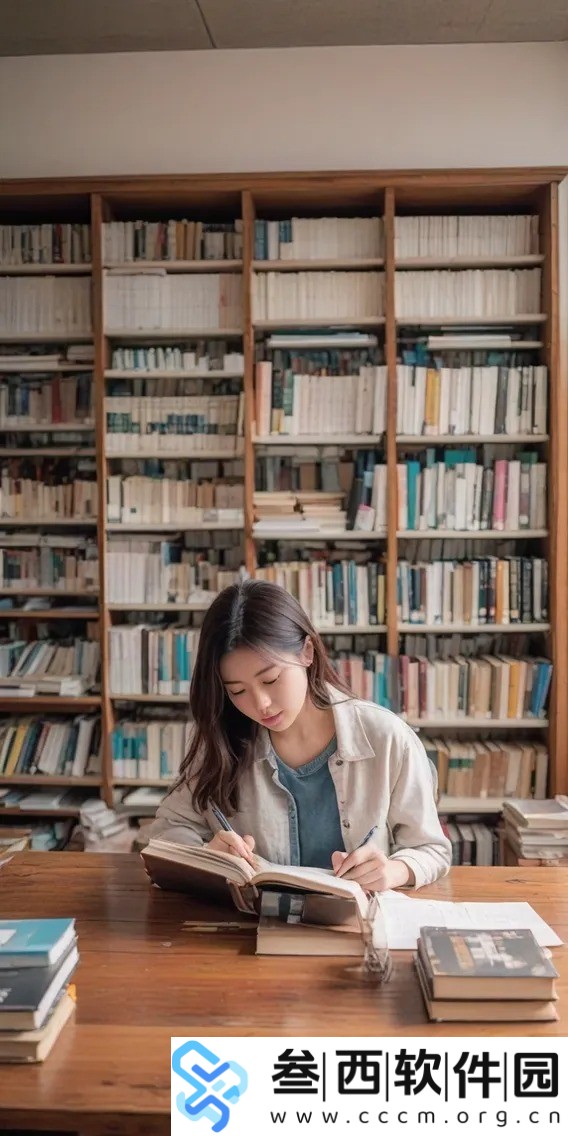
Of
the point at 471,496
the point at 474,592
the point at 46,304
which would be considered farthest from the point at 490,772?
the point at 46,304

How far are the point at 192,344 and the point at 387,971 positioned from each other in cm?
285

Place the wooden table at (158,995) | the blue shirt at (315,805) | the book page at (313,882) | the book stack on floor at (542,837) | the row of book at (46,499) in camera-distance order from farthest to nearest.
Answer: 1. the row of book at (46,499)
2. the book stack on floor at (542,837)
3. the blue shirt at (315,805)
4. the book page at (313,882)
5. the wooden table at (158,995)

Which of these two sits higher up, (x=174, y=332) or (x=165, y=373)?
(x=174, y=332)

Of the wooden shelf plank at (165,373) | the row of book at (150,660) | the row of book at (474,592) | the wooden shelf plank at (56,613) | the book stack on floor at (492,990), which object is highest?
the wooden shelf plank at (165,373)

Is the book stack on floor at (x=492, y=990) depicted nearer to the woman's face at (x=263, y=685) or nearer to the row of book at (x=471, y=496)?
the woman's face at (x=263, y=685)

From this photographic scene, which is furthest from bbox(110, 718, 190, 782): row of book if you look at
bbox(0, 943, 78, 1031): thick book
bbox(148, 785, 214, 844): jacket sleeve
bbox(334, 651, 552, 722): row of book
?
bbox(0, 943, 78, 1031): thick book

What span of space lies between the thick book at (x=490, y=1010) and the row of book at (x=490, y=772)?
2.30 metres

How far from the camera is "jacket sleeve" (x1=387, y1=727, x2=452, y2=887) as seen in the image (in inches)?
73.0

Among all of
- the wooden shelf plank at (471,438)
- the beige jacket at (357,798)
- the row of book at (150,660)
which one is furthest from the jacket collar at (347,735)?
the wooden shelf plank at (471,438)

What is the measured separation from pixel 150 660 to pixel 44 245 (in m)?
1.71

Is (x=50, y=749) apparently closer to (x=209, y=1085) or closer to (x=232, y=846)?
(x=232, y=846)

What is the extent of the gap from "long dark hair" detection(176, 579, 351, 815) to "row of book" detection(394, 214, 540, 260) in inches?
82.4

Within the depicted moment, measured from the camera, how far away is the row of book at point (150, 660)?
3588 millimetres

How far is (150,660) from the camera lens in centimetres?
359
